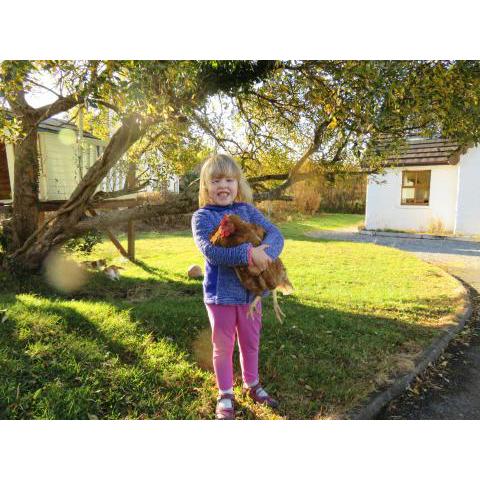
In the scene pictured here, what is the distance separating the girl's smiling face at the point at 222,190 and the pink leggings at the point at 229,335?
69 centimetres

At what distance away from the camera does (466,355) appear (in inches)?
150

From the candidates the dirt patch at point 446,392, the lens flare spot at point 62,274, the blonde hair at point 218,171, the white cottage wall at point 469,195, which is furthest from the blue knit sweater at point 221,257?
the white cottage wall at point 469,195

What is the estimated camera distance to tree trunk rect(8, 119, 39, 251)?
18.9 feet

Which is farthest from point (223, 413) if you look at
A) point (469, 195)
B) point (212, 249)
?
point (469, 195)

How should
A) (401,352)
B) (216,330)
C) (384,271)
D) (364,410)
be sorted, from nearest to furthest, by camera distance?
1. (216,330)
2. (364,410)
3. (401,352)
4. (384,271)

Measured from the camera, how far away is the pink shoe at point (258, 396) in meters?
2.62

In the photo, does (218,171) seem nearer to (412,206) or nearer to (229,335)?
(229,335)

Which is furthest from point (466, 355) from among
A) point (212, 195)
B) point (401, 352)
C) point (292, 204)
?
point (292, 204)

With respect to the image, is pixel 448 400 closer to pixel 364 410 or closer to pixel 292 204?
pixel 364 410

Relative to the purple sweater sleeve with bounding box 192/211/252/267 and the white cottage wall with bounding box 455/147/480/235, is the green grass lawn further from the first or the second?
the white cottage wall with bounding box 455/147/480/235

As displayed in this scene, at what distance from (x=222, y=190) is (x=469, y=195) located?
42.2ft

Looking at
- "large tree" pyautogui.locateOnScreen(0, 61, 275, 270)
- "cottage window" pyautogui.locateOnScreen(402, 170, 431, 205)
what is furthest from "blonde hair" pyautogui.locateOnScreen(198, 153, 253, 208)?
"cottage window" pyautogui.locateOnScreen(402, 170, 431, 205)

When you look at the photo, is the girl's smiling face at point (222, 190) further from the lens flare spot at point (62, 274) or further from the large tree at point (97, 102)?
the lens flare spot at point (62, 274)
